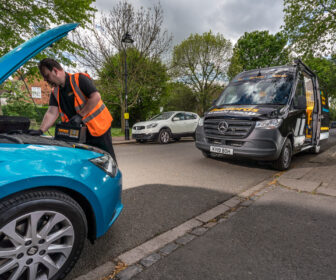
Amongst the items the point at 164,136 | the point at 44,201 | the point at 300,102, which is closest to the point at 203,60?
the point at 164,136

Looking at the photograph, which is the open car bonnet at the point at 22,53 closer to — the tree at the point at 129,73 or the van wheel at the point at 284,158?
the van wheel at the point at 284,158

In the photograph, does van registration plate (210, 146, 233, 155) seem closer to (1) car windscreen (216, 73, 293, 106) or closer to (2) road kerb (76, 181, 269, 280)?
(1) car windscreen (216, 73, 293, 106)

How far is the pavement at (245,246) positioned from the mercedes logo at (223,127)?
6.15 ft

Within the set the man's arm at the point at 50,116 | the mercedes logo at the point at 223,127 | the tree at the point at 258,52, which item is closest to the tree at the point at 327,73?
the tree at the point at 258,52

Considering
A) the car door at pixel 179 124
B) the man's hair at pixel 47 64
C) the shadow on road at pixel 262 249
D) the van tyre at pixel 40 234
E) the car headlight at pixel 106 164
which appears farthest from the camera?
the car door at pixel 179 124

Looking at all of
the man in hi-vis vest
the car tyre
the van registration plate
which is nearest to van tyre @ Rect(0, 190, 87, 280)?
the man in hi-vis vest

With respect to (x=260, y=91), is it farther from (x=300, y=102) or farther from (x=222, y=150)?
(x=222, y=150)

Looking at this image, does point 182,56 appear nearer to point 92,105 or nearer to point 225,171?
point 225,171

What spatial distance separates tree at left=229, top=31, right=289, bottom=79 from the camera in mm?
26953

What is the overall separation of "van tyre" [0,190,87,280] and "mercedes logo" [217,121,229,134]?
3762mm

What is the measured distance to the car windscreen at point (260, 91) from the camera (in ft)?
16.4

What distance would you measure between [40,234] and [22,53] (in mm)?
1262

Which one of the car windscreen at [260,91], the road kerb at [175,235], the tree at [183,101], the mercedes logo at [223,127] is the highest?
the tree at [183,101]

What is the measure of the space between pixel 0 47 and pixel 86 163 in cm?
1121
